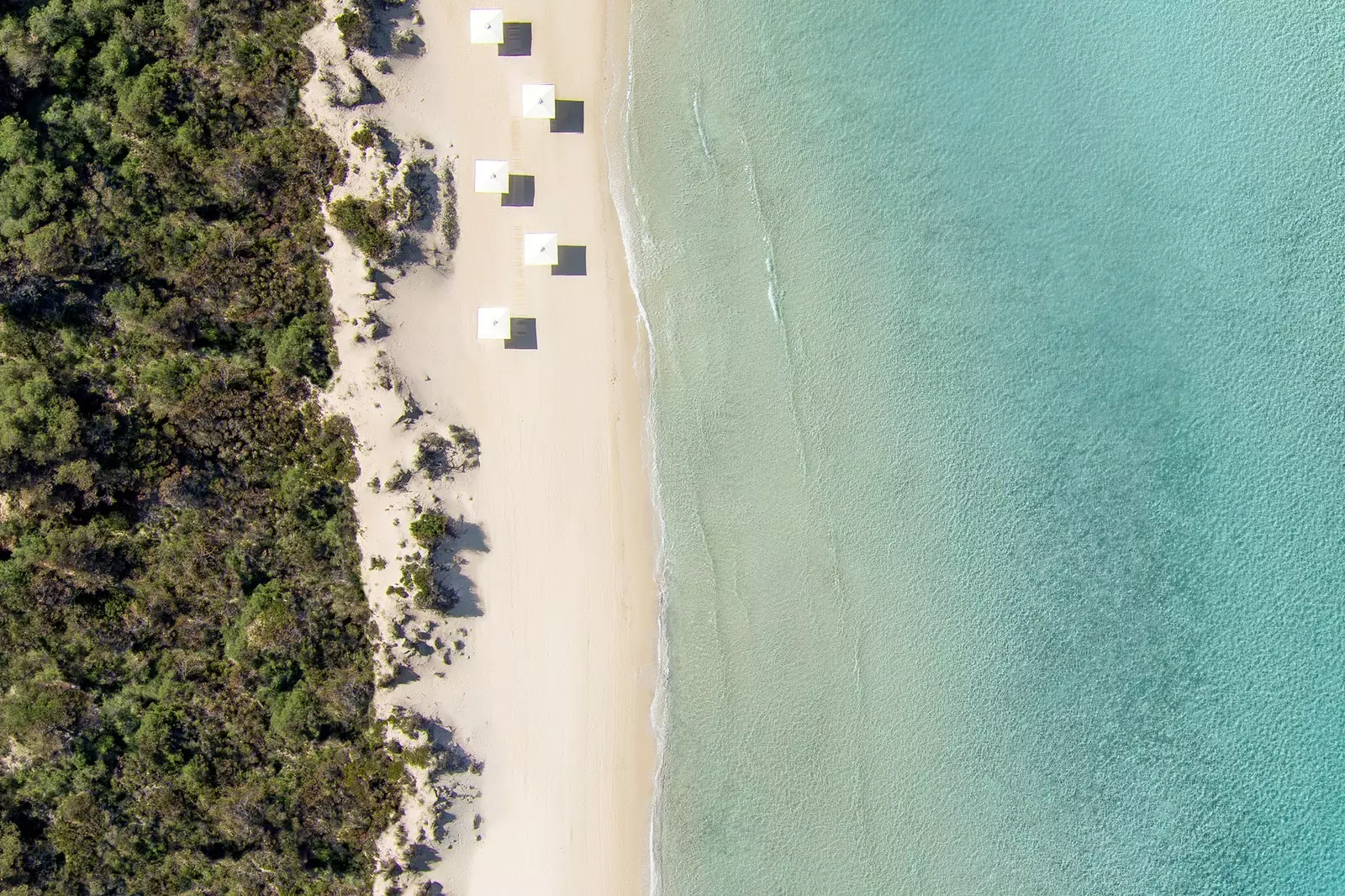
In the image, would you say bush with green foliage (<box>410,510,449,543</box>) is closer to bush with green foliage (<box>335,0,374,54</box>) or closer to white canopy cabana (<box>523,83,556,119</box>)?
white canopy cabana (<box>523,83,556,119</box>)

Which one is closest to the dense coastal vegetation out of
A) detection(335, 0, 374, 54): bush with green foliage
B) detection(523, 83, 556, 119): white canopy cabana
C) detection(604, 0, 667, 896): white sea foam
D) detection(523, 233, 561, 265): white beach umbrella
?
detection(335, 0, 374, 54): bush with green foliage

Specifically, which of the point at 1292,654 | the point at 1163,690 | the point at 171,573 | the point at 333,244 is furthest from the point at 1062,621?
the point at 171,573

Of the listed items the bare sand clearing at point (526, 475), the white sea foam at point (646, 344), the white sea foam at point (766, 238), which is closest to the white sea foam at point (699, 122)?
the white sea foam at point (766, 238)

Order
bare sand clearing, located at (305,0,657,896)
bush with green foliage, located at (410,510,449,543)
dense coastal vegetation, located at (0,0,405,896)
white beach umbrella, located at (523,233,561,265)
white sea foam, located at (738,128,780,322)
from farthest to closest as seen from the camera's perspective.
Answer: white sea foam, located at (738,128,780,322), bare sand clearing, located at (305,0,657,896), white beach umbrella, located at (523,233,561,265), bush with green foliage, located at (410,510,449,543), dense coastal vegetation, located at (0,0,405,896)

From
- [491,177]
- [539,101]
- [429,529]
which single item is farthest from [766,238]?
[429,529]

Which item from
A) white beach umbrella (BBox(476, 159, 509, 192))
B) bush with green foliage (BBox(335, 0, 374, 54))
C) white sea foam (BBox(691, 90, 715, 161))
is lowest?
white beach umbrella (BBox(476, 159, 509, 192))

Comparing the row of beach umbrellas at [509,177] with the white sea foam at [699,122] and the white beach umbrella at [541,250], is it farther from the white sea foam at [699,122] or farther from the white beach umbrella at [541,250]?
the white sea foam at [699,122]

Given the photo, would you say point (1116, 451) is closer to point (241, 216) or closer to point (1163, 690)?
point (1163, 690)
